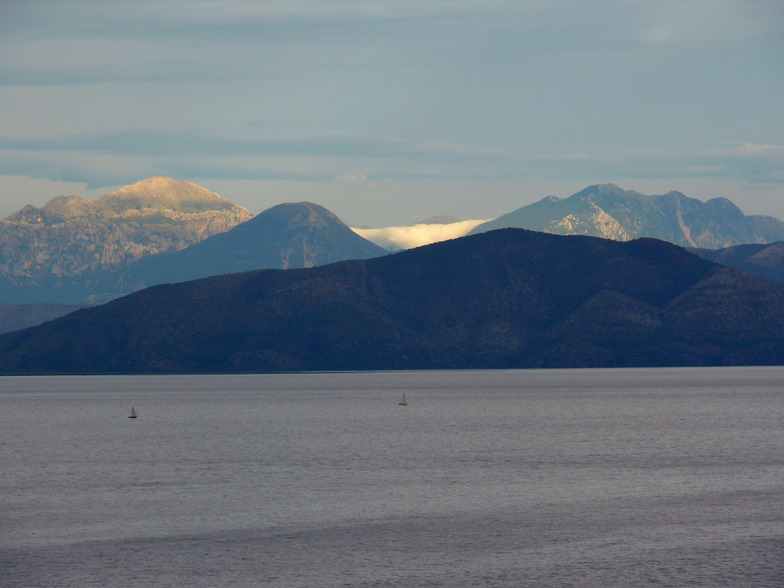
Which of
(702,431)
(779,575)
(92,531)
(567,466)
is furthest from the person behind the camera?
(702,431)

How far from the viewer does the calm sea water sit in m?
41.4

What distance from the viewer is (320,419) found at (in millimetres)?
158625

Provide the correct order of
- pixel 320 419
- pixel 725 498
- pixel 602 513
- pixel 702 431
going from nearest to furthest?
Answer: pixel 602 513 < pixel 725 498 < pixel 702 431 < pixel 320 419

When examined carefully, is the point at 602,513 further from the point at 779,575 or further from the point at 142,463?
the point at 142,463

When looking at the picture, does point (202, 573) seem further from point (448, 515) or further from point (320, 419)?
point (320, 419)

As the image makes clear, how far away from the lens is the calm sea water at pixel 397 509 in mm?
41406

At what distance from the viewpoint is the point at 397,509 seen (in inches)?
2292

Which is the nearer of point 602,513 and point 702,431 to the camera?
point 602,513

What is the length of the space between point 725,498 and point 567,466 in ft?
70.5

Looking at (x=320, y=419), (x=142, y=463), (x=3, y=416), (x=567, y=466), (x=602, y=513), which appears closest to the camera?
(x=602, y=513)

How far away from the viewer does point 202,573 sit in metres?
41.2

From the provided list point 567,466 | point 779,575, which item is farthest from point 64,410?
point 779,575

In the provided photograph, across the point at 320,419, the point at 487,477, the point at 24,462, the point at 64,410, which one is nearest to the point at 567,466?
the point at 487,477

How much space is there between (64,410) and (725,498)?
162 meters
